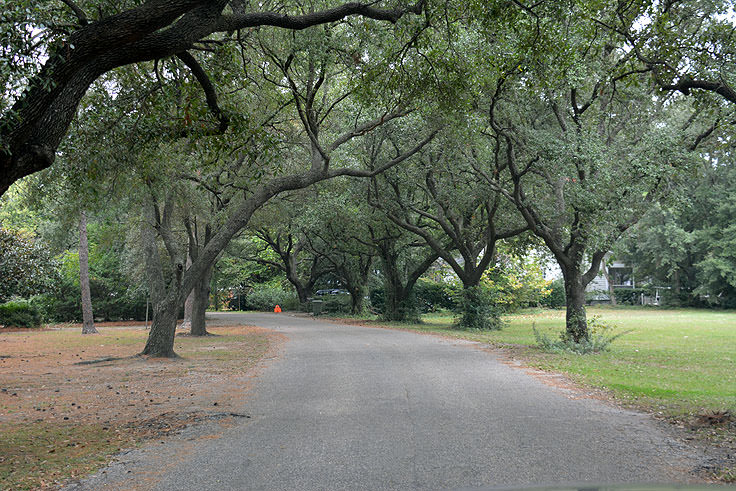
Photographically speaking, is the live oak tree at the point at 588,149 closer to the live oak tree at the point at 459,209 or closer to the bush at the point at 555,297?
the live oak tree at the point at 459,209

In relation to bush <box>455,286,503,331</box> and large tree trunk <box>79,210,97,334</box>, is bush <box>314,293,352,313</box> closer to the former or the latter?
bush <box>455,286,503,331</box>

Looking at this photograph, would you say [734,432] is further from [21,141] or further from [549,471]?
[21,141]

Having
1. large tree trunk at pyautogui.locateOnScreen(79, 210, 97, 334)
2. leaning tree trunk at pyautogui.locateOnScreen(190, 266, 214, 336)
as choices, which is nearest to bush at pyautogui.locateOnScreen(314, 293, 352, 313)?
leaning tree trunk at pyautogui.locateOnScreen(190, 266, 214, 336)

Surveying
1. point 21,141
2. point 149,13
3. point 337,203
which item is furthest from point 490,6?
point 337,203

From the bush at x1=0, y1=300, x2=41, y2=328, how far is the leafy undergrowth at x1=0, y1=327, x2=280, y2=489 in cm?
1288

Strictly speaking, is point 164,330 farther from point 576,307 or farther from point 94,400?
point 576,307

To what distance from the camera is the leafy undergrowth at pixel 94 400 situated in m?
5.71

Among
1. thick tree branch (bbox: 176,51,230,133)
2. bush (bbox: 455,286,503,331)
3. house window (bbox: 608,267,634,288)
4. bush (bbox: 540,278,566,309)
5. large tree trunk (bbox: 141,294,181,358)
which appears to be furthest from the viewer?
house window (bbox: 608,267,634,288)

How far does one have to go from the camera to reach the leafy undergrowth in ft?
18.7

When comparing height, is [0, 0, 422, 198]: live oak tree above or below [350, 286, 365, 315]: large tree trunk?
above

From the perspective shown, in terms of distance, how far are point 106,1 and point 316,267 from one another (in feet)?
108

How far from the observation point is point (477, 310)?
24.4 metres

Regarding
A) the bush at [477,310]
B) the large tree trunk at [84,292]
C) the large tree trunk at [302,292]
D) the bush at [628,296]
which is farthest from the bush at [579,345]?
the bush at [628,296]

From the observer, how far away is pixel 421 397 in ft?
27.9
